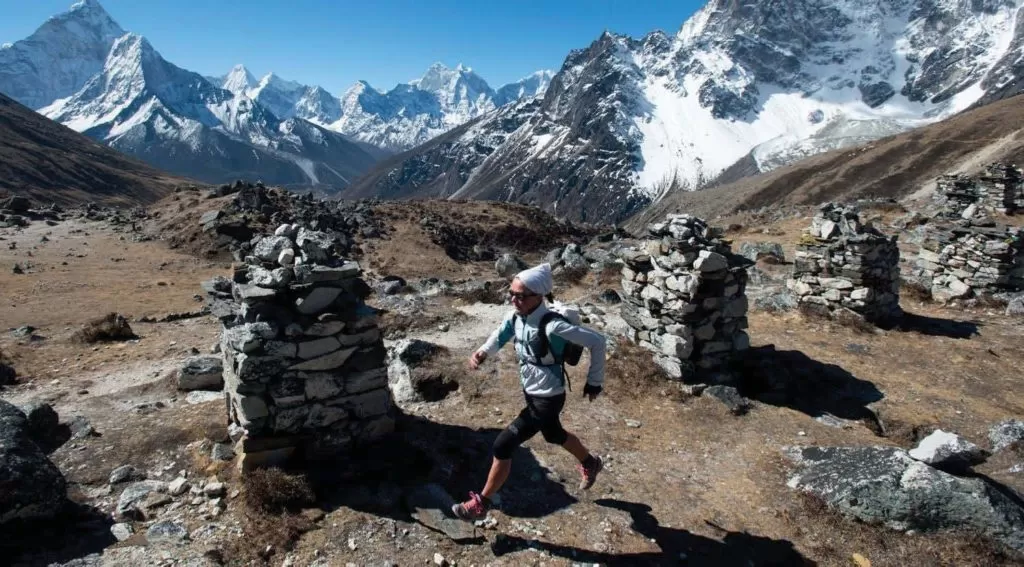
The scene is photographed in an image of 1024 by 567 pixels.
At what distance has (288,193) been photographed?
5006 centimetres

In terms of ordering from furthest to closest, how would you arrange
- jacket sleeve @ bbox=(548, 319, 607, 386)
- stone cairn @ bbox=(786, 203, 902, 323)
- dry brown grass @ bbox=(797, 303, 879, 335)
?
stone cairn @ bbox=(786, 203, 902, 323) < dry brown grass @ bbox=(797, 303, 879, 335) < jacket sleeve @ bbox=(548, 319, 607, 386)

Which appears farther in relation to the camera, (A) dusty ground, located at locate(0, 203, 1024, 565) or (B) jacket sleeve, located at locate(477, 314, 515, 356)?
(B) jacket sleeve, located at locate(477, 314, 515, 356)

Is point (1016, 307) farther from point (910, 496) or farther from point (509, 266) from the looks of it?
point (509, 266)

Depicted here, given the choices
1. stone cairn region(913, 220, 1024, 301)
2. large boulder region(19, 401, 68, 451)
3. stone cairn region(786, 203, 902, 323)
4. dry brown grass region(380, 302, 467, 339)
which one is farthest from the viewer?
stone cairn region(913, 220, 1024, 301)

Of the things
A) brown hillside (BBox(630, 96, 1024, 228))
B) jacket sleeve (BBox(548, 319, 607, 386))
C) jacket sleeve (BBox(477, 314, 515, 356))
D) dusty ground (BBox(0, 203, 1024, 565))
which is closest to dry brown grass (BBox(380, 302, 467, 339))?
dusty ground (BBox(0, 203, 1024, 565))

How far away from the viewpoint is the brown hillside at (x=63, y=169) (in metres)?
113

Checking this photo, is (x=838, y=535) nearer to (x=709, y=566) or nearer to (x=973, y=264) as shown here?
(x=709, y=566)

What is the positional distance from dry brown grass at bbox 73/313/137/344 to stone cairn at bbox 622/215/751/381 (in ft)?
50.2

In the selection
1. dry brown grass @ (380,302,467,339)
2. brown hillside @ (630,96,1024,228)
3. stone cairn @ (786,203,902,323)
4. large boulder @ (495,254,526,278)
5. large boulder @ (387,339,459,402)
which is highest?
brown hillside @ (630,96,1024,228)

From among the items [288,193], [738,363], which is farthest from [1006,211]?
[288,193]

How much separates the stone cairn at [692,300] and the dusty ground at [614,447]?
32.1 inches

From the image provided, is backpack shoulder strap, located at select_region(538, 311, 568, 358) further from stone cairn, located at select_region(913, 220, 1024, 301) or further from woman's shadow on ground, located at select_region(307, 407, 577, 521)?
stone cairn, located at select_region(913, 220, 1024, 301)

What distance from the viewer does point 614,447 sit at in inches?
368

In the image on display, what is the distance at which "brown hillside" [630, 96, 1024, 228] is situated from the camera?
118 metres
